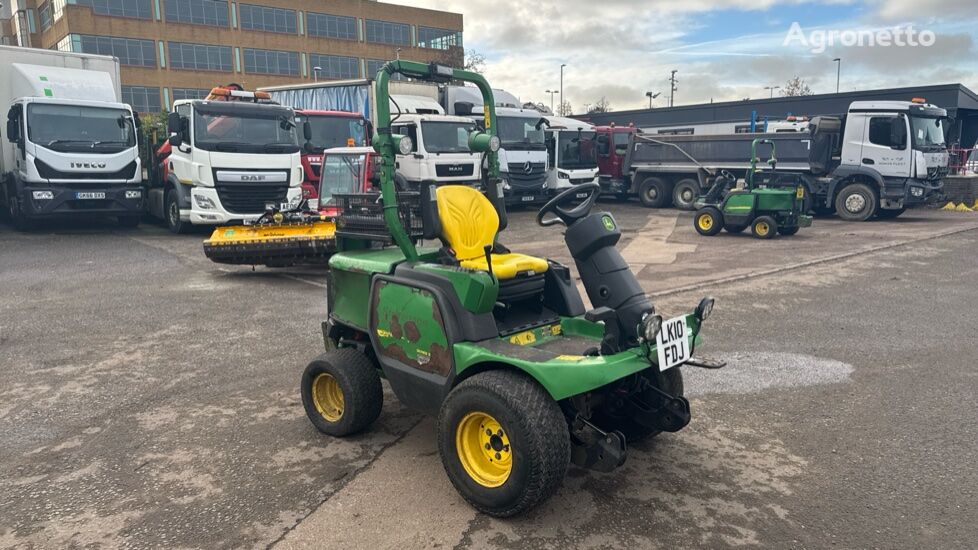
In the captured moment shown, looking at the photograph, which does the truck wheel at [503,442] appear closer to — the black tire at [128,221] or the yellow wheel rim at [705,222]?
the yellow wheel rim at [705,222]

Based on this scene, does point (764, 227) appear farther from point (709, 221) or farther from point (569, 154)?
point (569, 154)

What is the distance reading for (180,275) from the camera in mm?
9719

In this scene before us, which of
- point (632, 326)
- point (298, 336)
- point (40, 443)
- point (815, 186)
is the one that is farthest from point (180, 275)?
point (815, 186)

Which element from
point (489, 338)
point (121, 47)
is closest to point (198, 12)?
point (121, 47)

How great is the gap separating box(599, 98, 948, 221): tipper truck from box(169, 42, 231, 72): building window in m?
40.6

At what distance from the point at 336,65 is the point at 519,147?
1607 inches

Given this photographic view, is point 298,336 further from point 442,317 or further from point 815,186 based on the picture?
point 815,186

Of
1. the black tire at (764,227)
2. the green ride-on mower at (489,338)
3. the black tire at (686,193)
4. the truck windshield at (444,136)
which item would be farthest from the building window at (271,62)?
the green ride-on mower at (489,338)

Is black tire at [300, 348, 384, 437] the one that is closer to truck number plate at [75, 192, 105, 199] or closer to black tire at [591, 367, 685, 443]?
black tire at [591, 367, 685, 443]

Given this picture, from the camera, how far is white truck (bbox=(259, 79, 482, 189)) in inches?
596

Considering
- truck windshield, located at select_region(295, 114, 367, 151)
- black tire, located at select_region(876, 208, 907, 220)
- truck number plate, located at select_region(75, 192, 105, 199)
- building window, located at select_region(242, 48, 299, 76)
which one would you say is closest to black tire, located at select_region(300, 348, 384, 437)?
truck number plate, located at select_region(75, 192, 105, 199)

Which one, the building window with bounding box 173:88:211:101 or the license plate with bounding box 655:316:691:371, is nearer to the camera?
the license plate with bounding box 655:316:691:371

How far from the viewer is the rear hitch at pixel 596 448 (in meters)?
3.20

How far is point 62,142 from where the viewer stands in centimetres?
1298
